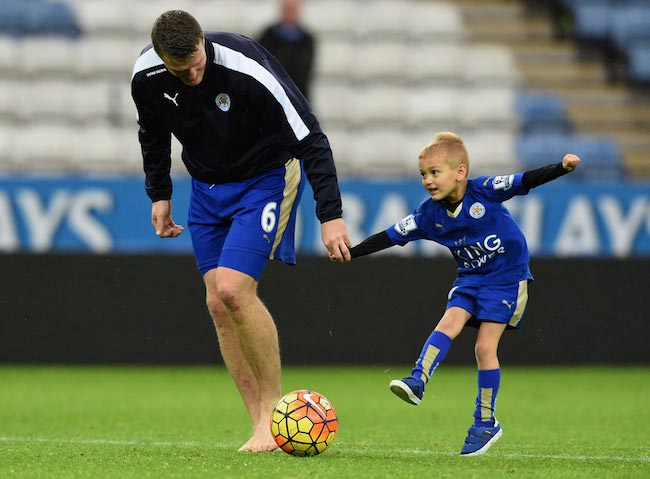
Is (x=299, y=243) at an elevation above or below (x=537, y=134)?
below

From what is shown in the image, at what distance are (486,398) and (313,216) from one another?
5423 millimetres

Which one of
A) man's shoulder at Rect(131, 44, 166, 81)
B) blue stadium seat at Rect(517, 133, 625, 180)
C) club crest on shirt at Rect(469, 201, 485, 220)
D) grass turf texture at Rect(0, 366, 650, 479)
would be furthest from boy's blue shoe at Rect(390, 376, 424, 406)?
blue stadium seat at Rect(517, 133, 625, 180)

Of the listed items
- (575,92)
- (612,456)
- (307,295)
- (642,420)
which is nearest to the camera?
(612,456)

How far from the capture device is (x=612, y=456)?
16.9ft

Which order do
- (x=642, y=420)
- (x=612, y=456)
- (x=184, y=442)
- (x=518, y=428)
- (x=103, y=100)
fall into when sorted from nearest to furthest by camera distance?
(x=612, y=456) < (x=184, y=442) < (x=518, y=428) < (x=642, y=420) < (x=103, y=100)

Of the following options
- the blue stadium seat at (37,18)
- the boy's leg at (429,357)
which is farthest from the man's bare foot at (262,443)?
the blue stadium seat at (37,18)

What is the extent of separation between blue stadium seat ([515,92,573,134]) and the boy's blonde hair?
704 cm

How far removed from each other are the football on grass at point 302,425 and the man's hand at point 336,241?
1.89 ft

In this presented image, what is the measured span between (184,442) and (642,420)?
277 cm

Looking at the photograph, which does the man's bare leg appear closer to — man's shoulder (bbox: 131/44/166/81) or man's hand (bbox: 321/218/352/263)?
man's hand (bbox: 321/218/352/263)

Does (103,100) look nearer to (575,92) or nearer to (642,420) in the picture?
(575,92)

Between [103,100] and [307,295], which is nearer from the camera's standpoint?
[307,295]

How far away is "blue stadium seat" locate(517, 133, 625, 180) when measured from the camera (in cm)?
1186

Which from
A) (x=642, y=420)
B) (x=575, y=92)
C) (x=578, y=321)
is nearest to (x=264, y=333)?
(x=642, y=420)
